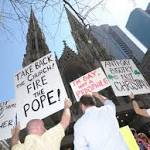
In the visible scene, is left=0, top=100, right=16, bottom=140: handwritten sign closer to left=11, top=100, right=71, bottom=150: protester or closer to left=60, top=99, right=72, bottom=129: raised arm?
left=60, top=99, right=72, bottom=129: raised arm

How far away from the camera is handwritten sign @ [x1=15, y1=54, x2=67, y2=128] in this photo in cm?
584

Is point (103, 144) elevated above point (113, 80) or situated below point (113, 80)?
below

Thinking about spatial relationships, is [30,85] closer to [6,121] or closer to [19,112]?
[19,112]

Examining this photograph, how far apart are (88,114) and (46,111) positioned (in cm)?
180

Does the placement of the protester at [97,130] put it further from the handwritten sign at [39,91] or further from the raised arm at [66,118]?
the handwritten sign at [39,91]

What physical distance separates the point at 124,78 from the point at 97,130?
4.10m

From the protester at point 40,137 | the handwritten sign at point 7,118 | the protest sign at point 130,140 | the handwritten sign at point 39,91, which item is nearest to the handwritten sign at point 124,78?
the handwritten sign at point 39,91

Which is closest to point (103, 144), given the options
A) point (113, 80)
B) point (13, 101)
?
point (113, 80)

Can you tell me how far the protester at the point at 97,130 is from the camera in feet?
12.9

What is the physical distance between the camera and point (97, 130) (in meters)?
4.01

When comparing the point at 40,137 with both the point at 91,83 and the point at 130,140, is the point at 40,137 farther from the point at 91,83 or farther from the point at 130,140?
the point at 91,83

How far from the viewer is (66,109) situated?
4.55 m

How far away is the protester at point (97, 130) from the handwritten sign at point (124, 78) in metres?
3.32

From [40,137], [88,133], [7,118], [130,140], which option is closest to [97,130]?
[88,133]
